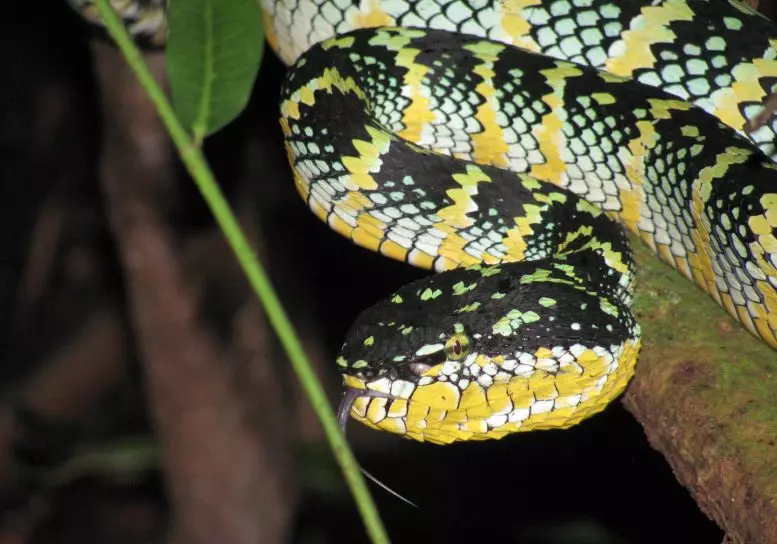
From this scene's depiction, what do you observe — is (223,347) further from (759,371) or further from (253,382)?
(759,371)

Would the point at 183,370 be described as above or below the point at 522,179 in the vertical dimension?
below

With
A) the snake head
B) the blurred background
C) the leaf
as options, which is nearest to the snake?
the snake head

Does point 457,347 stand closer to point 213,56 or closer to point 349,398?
point 349,398

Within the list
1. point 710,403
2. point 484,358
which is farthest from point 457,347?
point 710,403

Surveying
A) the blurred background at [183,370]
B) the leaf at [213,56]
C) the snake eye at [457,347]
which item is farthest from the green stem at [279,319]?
the blurred background at [183,370]

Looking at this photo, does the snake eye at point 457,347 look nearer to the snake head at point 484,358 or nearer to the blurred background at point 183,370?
the snake head at point 484,358

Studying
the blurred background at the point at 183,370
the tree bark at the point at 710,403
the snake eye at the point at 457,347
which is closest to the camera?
the tree bark at the point at 710,403
